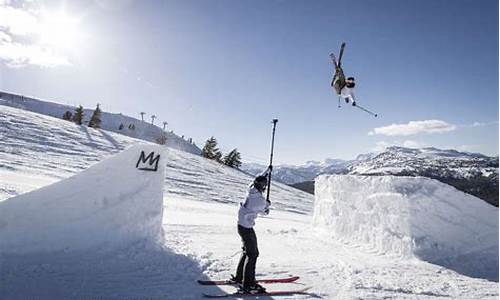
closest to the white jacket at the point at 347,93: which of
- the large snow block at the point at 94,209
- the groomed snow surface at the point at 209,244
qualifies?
the groomed snow surface at the point at 209,244

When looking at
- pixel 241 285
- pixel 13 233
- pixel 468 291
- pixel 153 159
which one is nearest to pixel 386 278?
pixel 468 291

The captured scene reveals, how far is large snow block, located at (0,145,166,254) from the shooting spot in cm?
643

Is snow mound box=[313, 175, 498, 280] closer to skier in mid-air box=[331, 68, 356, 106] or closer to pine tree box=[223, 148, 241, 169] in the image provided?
skier in mid-air box=[331, 68, 356, 106]

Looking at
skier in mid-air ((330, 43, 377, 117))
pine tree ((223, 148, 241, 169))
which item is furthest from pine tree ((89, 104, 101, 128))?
skier in mid-air ((330, 43, 377, 117))

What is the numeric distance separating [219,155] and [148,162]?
57302 mm

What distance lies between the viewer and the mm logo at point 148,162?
8260 millimetres

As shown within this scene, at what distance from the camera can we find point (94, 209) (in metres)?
7.35

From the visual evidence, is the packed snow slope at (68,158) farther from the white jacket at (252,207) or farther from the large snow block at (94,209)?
the white jacket at (252,207)

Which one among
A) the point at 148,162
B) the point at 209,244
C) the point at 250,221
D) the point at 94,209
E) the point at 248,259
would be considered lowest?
the point at 209,244

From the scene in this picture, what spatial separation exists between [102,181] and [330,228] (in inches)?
302

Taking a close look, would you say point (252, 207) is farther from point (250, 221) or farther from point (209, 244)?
point (209, 244)

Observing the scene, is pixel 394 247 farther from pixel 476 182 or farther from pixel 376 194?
pixel 476 182

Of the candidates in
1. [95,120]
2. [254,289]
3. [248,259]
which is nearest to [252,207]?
[248,259]

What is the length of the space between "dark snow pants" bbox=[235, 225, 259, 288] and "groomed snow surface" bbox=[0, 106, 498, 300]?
34cm
